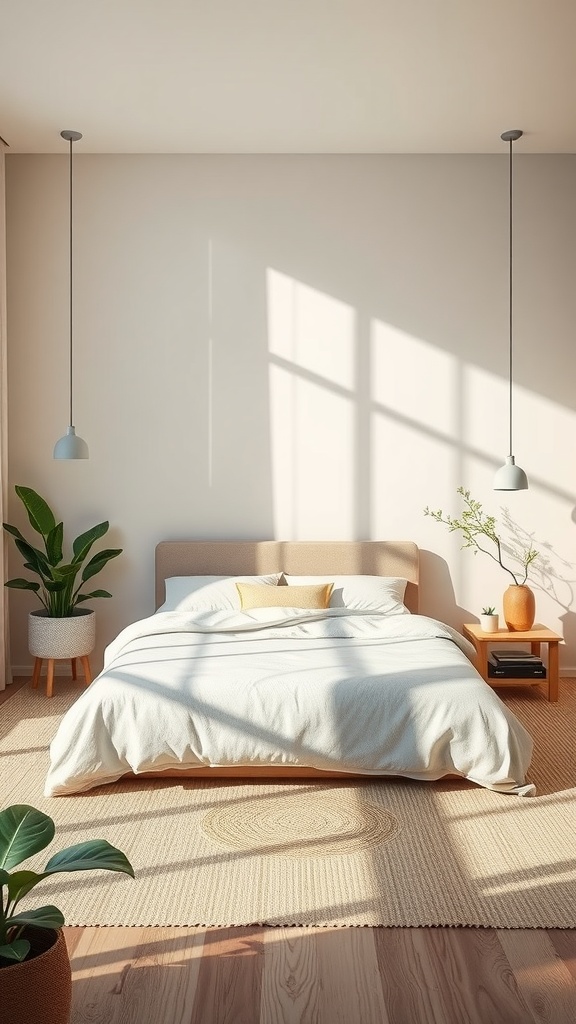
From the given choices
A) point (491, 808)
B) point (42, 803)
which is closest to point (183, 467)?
point (42, 803)

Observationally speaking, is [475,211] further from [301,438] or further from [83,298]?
[83,298]

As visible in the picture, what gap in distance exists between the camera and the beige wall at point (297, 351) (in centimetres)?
556

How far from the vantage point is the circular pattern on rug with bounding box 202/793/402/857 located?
10.1 ft

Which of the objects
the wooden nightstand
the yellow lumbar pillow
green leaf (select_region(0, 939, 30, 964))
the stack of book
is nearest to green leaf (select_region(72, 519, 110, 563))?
the yellow lumbar pillow

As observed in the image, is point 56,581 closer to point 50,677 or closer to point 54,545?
point 54,545

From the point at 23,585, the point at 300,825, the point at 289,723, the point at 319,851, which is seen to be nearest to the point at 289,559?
the point at 23,585

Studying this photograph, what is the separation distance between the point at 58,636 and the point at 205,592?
33.4 inches

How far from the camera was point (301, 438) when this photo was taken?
562 cm

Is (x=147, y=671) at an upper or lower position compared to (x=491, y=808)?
upper

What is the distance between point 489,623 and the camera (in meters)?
5.20

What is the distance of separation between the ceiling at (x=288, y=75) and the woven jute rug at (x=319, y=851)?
310 centimetres

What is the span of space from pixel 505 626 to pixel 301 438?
5.47ft

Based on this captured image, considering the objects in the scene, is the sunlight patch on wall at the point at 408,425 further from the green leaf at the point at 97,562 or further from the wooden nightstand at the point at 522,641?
the green leaf at the point at 97,562

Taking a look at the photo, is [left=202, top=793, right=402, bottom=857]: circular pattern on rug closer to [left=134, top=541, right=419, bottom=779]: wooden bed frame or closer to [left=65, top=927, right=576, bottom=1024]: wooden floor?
[left=65, top=927, right=576, bottom=1024]: wooden floor
